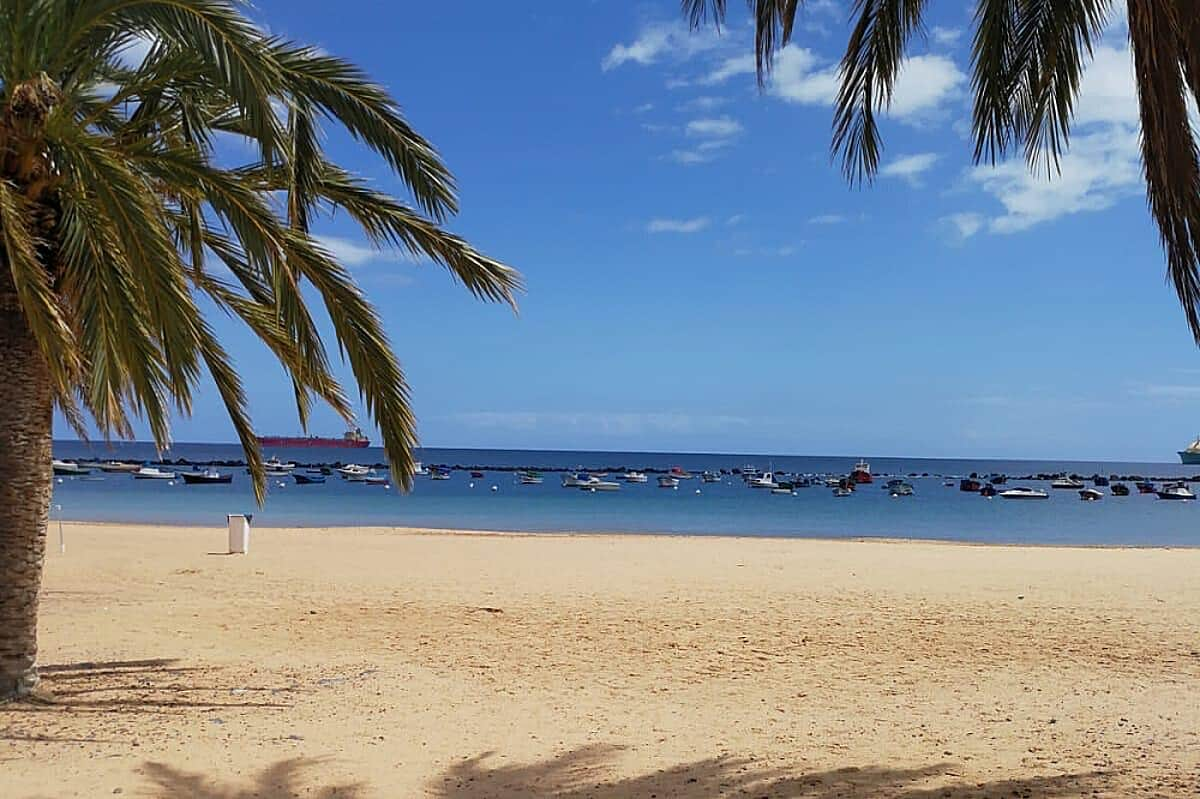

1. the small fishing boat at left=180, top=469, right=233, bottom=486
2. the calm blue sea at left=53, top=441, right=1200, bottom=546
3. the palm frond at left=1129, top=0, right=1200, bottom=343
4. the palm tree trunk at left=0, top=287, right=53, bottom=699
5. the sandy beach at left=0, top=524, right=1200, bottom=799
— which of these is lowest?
the calm blue sea at left=53, top=441, right=1200, bottom=546

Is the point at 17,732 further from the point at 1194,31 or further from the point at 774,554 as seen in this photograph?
the point at 774,554

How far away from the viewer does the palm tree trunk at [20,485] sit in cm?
678

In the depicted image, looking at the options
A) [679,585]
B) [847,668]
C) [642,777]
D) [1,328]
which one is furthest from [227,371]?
[679,585]

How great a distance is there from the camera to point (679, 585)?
593 inches

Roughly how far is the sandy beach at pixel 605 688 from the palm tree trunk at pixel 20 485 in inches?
17.8

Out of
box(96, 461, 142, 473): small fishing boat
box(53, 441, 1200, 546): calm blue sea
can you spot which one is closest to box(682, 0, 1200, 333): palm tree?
box(53, 441, 1200, 546): calm blue sea

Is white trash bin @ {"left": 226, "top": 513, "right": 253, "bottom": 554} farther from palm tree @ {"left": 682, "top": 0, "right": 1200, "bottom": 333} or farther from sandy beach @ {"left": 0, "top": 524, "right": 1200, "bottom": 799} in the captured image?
palm tree @ {"left": 682, "top": 0, "right": 1200, "bottom": 333}

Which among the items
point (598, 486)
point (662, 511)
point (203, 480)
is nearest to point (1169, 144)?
point (662, 511)

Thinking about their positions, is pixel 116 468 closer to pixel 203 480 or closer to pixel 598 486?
pixel 203 480

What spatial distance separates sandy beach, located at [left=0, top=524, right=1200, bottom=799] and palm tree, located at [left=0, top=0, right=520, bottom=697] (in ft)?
5.69

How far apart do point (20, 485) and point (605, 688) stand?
448cm

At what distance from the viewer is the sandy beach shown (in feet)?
18.9

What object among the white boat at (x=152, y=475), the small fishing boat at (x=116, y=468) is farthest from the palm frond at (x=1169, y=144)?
the small fishing boat at (x=116, y=468)

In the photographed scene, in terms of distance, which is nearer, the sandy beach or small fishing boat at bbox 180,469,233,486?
the sandy beach
